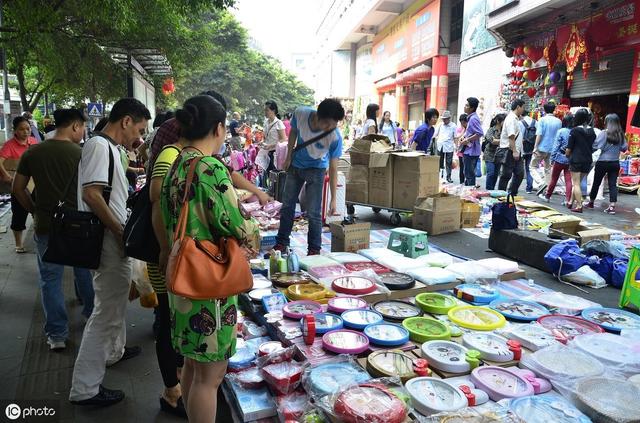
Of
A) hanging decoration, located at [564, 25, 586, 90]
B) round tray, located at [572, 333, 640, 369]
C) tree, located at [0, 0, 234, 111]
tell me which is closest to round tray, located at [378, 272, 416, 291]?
round tray, located at [572, 333, 640, 369]

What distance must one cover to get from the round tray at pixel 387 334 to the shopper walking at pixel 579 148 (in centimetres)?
660

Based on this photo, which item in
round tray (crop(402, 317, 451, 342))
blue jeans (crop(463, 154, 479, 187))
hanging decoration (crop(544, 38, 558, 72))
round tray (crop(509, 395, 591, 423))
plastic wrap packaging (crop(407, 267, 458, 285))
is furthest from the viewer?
hanging decoration (crop(544, 38, 558, 72))

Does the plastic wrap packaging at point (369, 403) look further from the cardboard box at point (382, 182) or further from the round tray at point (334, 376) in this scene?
the cardboard box at point (382, 182)

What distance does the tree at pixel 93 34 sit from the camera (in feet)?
24.5

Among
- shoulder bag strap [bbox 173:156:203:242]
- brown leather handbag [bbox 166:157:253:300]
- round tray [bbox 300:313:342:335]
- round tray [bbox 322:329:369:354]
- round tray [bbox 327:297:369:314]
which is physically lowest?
round tray [bbox 322:329:369:354]

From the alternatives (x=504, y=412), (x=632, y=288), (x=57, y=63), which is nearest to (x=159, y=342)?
(x=504, y=412)

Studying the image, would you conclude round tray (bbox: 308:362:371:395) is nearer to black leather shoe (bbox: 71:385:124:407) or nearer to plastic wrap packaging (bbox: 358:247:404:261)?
black leather shoe (bbox: 71:385:124:407)

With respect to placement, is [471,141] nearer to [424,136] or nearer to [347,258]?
[424,136]

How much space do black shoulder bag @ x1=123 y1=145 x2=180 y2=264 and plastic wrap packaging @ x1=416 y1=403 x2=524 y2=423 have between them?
1522mm

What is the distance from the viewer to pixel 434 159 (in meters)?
6.86

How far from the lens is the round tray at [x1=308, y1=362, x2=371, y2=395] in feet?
7.91

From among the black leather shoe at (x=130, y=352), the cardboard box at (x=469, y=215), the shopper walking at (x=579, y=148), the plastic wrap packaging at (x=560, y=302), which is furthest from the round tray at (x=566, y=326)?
the shopper walking at (x=579, y=148)

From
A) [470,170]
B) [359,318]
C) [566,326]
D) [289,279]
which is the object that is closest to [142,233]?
[359,318]

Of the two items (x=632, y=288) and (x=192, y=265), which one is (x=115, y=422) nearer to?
(x=192, y=265)
